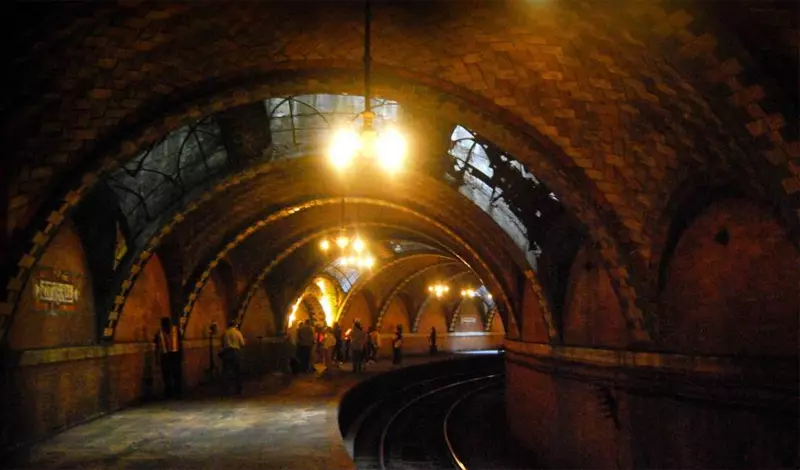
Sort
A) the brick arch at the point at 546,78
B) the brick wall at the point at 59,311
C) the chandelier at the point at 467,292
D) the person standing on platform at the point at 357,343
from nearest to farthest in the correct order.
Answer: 1. the brick arch at the point at 546,78
2. the brick wall at the point at 59,311
3. the person standing on platform at the point at 357,343
4. the chandelier at the point at 467,292

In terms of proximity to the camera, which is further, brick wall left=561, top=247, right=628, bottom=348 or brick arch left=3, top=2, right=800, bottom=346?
brick wall left=561, top=247, right=628, bottom=348

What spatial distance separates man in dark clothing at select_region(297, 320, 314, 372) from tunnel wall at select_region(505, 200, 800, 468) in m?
9.57

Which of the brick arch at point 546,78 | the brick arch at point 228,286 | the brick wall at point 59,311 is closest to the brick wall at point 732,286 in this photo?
the brick arch at point 546,78

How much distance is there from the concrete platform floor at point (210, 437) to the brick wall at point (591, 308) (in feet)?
13.5

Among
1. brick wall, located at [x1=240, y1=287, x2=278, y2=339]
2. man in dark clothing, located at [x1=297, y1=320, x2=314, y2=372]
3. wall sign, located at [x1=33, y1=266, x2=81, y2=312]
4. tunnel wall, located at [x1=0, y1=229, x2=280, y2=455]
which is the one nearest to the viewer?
tunnel wall, located at [x1=0, y1=229, x2=280, y2=455]

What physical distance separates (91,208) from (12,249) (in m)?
3.16

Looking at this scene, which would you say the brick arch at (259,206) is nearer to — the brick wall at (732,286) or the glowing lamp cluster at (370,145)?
the brick wall at (732,286)

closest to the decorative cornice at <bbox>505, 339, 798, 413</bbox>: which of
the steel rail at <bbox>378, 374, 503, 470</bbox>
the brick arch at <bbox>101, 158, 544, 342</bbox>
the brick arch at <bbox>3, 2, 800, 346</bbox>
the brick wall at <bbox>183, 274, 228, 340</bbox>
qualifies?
the brick arch at <bbox>3, 2, 800, 346</bbox>

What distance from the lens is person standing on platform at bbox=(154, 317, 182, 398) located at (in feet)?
44.9

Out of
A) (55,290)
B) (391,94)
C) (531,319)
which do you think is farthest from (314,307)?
(391,94)

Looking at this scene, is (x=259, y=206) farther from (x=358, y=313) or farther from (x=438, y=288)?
(x=438, y=288)

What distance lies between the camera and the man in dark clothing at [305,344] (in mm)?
18922

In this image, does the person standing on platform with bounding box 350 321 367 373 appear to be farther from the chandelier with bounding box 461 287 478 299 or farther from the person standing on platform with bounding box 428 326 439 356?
the chandelier with bounding box 461 287 478 299

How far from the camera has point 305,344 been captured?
19.2 meters
